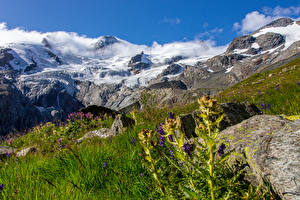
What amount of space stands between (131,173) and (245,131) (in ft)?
5.79

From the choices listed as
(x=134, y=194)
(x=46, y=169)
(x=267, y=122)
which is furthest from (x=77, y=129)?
(x=267, y=122)

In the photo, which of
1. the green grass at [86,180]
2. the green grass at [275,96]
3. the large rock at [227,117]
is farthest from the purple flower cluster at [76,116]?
the green grass at [275,96]

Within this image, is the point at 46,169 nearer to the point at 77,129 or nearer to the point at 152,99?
the point at 152,99

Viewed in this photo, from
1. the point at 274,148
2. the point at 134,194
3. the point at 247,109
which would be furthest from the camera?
the point at 247,109

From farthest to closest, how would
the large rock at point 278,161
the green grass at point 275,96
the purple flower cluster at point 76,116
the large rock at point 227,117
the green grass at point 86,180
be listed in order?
1. the purple flower cluster at point 76,116
2. the green grass at point 275,96
3. the large rock at point 227,117
4. the green grass at point 86,180
5. the large rock at point 278,161

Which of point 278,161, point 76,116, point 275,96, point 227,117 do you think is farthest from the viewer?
point 76,116

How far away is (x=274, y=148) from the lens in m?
1.66

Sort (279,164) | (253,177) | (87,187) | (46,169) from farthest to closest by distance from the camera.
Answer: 1. (46,169)
2. (87,187)
3. (253,177)
4. (279,164)

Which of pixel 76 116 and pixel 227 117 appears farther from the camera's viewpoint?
pixel 76 116

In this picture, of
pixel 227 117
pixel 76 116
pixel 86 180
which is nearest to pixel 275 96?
pixel 227 117

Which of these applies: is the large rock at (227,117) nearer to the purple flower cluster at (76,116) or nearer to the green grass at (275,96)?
the green grass at (275,96)

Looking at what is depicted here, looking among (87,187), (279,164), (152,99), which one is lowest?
(87,187)

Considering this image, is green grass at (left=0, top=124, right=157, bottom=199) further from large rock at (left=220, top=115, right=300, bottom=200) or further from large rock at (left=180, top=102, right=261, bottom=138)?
large rock at (left=180, top=102, right=261, bottom=138)

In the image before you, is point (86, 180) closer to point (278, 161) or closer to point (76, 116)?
point (278, 161)
